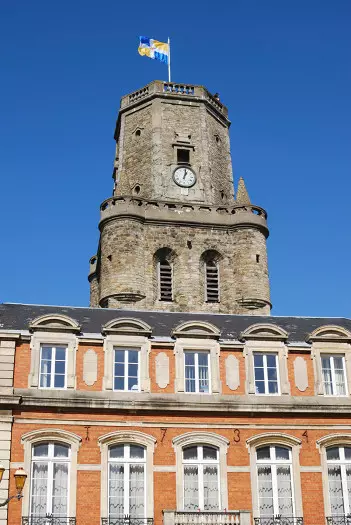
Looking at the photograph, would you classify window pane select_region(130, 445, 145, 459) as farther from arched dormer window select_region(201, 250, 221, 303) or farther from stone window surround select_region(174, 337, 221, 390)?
arched dormer window select_region(201, 250, 221, 303)

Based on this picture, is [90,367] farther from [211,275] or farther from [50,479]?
[211,275]

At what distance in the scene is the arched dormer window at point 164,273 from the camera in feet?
140

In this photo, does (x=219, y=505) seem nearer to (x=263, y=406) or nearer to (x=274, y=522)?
(x=274, y=522)

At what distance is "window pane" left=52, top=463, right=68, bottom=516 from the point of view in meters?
24.2

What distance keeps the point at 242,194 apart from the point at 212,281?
21.6ft

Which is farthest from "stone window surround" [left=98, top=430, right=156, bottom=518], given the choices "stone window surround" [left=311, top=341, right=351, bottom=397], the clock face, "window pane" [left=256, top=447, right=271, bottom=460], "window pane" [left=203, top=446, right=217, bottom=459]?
the clock face

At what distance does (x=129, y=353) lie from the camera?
26875mm

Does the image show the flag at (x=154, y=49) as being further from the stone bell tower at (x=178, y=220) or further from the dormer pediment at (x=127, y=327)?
the dormer pediment at (x=127, y=327)

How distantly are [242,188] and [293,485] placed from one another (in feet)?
83.0

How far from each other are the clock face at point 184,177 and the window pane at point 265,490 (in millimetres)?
24225

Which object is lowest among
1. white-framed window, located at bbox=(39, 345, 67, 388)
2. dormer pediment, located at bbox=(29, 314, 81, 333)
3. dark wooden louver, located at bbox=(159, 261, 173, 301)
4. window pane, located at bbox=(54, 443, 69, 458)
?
window pane, located at bbox=(54, 443, 69, 458)

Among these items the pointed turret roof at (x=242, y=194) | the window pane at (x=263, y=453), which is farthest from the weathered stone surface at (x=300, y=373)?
the pointed turret roof at (x=242, y=194)

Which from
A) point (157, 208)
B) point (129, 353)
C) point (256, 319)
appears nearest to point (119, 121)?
point (157, 208)

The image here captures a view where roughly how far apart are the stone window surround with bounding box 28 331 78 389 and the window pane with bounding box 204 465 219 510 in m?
5.19
